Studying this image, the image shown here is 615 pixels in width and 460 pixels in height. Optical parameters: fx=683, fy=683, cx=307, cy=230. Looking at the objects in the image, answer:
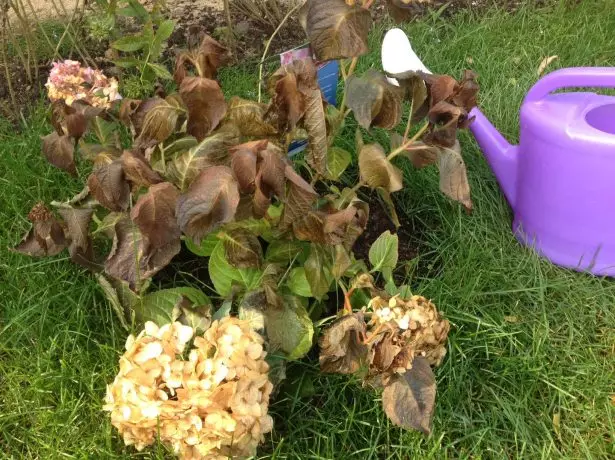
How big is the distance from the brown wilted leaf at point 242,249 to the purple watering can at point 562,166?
58 cm

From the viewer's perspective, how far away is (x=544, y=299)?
1.45 m

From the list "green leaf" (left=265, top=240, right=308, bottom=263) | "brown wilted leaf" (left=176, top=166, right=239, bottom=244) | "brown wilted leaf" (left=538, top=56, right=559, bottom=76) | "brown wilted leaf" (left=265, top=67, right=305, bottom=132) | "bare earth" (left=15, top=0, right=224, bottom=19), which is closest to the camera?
"brown wilted leaf" (left=176, top=166, right=239, bottom=244)

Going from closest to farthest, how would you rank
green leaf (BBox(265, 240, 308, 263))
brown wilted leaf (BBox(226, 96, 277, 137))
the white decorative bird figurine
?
1. brown wilted leaf (BBox(226, 96, 277, 137))
2. green leaf (BBox(265, 240, 308, 263))
3. the white decorative bird figurine

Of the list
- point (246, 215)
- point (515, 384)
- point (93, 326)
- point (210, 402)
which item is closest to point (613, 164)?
point (515, 384)

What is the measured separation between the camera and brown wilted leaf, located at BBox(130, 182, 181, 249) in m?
0.99

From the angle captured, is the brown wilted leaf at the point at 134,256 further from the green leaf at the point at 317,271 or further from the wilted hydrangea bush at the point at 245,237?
the green leaf at the point at 317,271

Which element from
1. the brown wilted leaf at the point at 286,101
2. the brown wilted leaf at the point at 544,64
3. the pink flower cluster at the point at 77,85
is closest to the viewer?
the brown wilted leaf at the point at 286,101

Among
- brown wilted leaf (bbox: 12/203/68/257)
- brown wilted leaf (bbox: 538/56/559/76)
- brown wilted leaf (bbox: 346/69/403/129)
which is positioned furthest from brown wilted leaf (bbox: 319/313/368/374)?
brown wilted leaf (bbox: 538/56/559/76)

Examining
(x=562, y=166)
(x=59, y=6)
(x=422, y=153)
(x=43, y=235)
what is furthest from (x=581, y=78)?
(x=59, y=6)

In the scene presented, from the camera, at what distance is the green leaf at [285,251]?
1.28m

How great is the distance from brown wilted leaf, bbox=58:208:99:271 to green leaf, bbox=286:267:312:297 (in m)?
0.37

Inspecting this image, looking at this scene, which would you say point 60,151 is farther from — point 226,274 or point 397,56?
point 397,56

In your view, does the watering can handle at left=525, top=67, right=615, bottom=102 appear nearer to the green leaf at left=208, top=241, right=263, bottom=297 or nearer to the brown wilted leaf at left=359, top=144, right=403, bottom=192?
the brown wilted leaf at left=359, top=144, right=403, bottom=192

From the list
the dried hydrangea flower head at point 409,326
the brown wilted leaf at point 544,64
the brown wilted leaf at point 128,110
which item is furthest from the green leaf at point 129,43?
the brown wilted leaf at point 544,64
